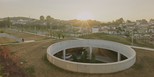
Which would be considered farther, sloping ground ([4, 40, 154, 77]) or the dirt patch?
sloping ground ([4, 40, 154, 77])

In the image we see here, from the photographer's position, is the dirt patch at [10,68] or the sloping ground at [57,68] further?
the sloping ground at [57,68]

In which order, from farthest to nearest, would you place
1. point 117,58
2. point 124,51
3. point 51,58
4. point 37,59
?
point 117,58
point 124,51
point 37,59
point 51,58

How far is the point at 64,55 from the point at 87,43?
5.29m

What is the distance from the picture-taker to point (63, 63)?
19734 mm

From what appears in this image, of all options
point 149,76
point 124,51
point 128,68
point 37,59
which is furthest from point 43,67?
point 124,51

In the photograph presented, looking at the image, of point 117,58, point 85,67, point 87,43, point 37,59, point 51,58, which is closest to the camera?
point 85,67

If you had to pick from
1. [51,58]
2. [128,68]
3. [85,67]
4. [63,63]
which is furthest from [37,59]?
[128,68]

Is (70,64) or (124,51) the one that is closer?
A: (70,64)

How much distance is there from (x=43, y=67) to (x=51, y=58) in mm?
1618

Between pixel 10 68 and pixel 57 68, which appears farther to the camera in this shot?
pixel 57 68

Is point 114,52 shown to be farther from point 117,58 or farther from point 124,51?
point 124,51

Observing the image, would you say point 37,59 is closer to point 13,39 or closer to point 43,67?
point 43,67

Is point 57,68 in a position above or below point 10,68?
below

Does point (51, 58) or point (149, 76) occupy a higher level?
point (51, 58)
